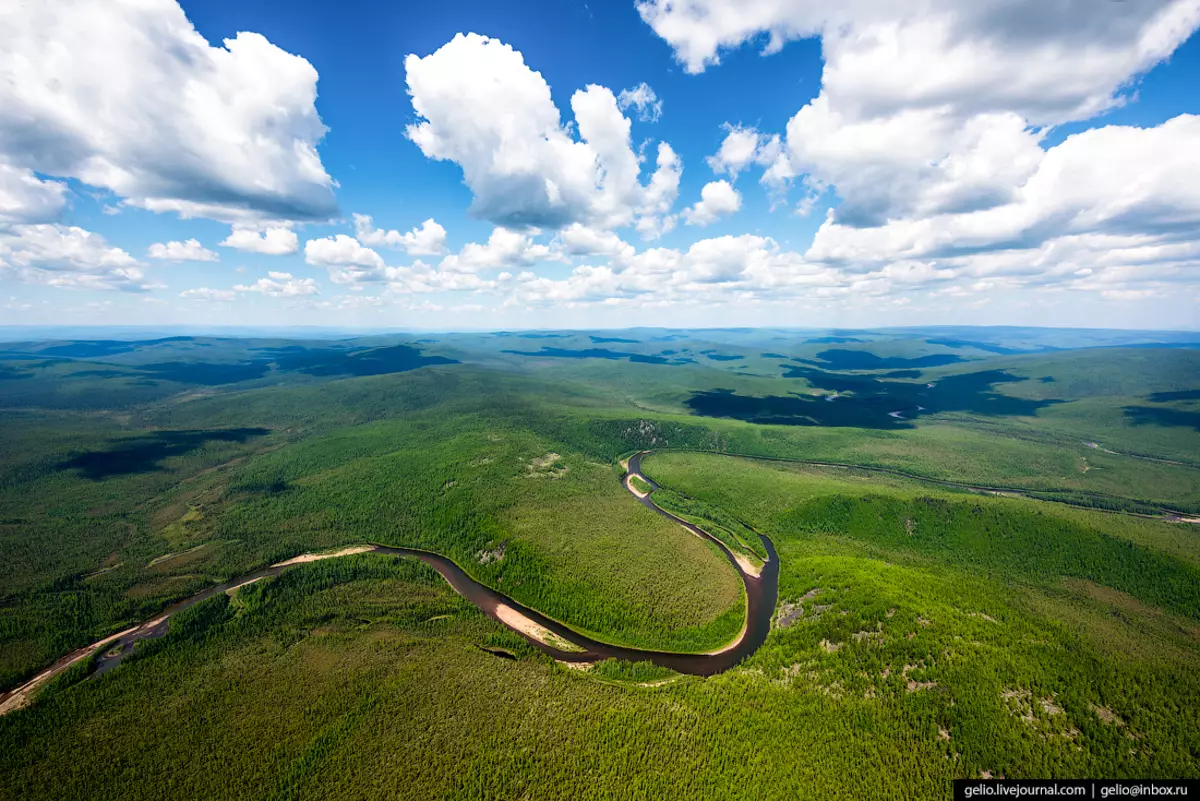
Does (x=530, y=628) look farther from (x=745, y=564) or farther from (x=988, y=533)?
(x=988, y=533)

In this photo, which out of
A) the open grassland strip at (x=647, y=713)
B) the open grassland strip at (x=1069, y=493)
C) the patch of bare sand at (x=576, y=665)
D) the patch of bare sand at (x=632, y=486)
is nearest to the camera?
the open grassland strip at (x=647, y=713)

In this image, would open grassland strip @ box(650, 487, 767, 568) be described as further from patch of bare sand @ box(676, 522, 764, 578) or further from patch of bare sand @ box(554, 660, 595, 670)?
patch of bare sand @ box(554, 660, 595, 670)

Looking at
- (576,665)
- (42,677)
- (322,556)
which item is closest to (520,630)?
(576,665)

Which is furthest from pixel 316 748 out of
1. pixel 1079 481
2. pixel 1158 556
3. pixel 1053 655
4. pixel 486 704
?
pixel 1079 481

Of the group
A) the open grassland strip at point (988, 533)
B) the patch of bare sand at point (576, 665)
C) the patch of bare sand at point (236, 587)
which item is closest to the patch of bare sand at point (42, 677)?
the patch of bare sand at point (236, 587)

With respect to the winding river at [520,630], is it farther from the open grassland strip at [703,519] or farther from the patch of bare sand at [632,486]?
the patch of bare sand at [632,486]

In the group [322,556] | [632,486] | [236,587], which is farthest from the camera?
[632,486]

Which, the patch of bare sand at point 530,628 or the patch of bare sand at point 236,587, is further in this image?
the patch of bare sand at point 236,587

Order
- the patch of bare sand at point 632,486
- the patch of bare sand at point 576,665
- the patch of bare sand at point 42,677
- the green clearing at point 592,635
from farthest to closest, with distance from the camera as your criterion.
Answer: the patch of bare sand at point 632,486 → the patch of bare sand at point 576,665 → the patch of bare sand at point 42,677 → the green clearing at point 592,635
